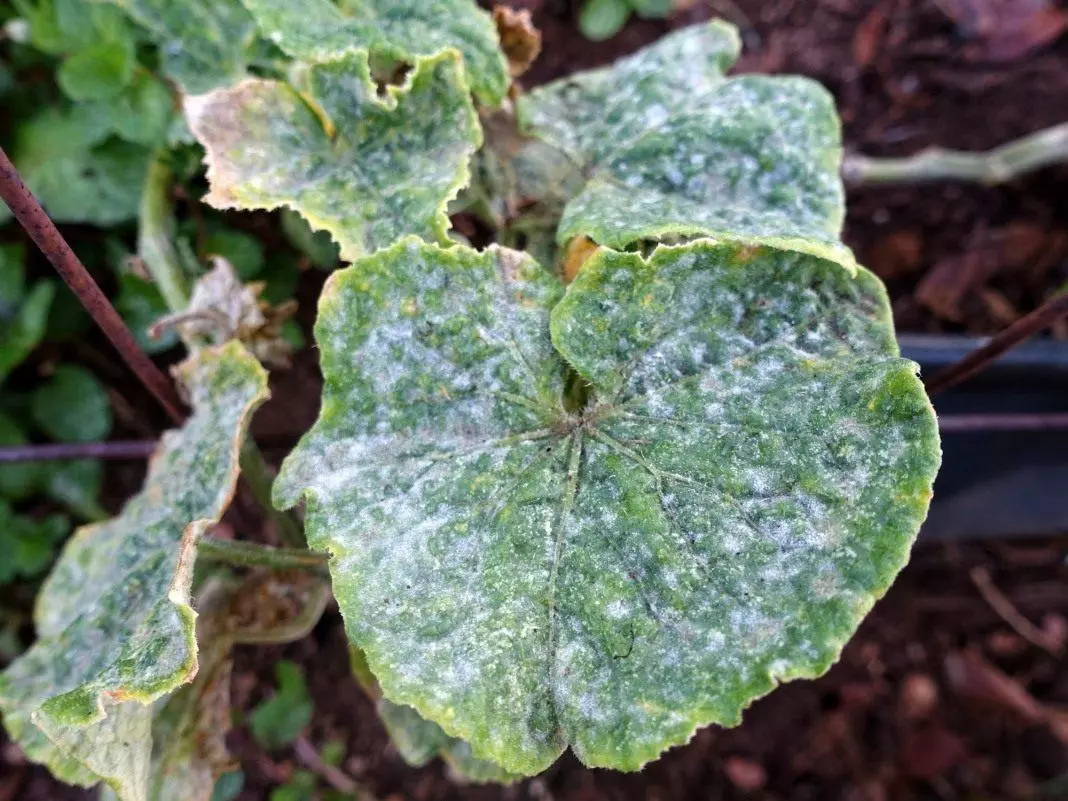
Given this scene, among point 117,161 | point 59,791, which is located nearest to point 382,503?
point 117,161

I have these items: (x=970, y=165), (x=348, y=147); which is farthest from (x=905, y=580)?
(x=348, y=147)

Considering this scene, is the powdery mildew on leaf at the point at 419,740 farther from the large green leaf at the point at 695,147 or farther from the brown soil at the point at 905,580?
the large green leaf at the point at 695,147

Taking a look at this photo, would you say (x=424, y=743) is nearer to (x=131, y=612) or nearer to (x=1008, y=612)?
(x=131, y=612)

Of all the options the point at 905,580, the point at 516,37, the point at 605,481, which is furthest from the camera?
the point at 905,580

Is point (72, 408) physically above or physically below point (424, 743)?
above

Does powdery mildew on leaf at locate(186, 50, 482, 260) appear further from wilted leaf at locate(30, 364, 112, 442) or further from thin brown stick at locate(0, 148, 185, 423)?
wilted leaf at locate(30, 364, 112, 442)

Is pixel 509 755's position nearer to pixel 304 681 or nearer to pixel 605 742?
pixel 605 742
